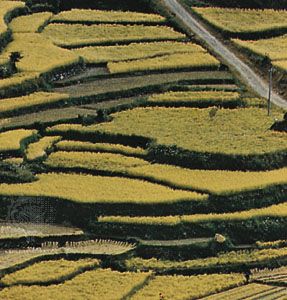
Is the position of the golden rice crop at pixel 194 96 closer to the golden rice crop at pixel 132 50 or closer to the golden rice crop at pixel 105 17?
the golden rice crop at pixel 132 50

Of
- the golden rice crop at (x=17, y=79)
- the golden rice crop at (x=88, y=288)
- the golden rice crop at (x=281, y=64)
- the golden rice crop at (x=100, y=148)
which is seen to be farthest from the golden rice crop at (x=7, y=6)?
the golden rice crop at (x=88, y=288)

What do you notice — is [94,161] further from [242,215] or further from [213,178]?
[242,215]

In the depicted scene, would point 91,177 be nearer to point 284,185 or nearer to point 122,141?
point 122,141

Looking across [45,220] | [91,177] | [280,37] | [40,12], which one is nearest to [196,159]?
[91,177]

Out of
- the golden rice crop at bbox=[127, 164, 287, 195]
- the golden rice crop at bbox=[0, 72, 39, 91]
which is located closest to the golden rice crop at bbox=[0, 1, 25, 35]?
the golden rice crop at bbox=[0, 72, 39, 91]

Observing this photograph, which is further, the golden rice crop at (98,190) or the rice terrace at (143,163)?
the golden rice crop at (98,190)
